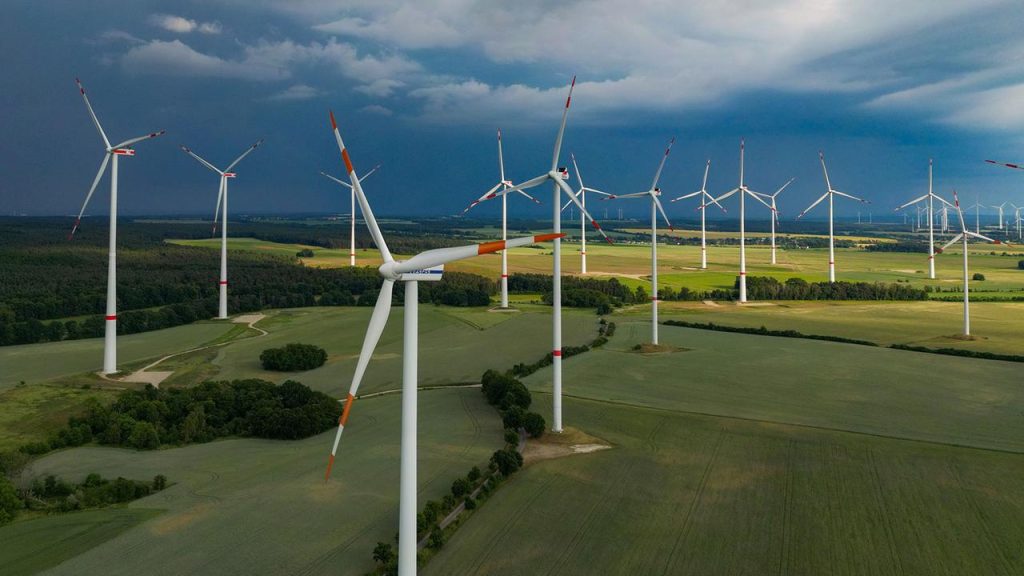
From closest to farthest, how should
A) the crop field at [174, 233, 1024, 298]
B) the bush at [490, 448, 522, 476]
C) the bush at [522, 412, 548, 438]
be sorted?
the bush at [490, 448, 522, 476] < the bush at [522, 412, 548, 438] < the crop field at [174, 233, 1024, 298]

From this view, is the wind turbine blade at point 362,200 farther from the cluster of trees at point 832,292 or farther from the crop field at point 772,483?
the cluster of trees at point 832,292

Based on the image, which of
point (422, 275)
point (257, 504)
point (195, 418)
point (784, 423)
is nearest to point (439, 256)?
point (422, 275)

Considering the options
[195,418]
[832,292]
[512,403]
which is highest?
[832,292]

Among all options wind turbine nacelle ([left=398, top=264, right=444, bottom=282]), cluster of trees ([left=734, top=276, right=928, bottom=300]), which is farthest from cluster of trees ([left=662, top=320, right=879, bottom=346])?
wind turbine nacelle ([left=398, top=264, right=444, bottom=282])

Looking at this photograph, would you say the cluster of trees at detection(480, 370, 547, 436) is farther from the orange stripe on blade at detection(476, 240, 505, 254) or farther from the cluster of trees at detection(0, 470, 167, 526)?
the orange stripe on blade at detection(476, 240, 505, 254)

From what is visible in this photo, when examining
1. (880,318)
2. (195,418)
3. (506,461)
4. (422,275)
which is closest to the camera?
(422,275)

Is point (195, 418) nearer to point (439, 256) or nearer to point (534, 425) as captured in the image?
point (534, 425)
